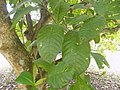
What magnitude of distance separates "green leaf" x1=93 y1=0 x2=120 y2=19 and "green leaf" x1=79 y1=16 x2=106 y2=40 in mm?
14

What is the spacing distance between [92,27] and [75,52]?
0.06 meters

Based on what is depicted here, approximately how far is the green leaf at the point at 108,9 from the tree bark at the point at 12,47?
1.16 feet

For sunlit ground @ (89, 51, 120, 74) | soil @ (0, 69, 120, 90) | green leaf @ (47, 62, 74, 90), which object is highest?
green leaf @ (47, 62, 74, 90)

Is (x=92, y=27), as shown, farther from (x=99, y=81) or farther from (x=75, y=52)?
(x=99, y=81)

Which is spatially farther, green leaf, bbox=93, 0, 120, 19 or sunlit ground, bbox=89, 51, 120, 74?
sunlit ground, bbox=89, 51, 120, 74

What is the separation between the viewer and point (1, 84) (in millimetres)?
2779

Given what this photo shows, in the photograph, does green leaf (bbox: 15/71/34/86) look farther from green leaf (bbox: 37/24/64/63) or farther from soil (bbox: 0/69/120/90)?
soil (bbox: 0/69/120/90)

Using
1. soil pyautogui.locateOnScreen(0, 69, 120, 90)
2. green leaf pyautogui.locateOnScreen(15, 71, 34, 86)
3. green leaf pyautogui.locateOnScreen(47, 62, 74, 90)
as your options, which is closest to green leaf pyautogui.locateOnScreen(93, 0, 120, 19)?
green leaf pyautogui.locateOnScreen(47, 62, 74, 90)

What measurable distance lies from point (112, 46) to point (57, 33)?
83.1 inches

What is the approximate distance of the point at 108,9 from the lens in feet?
1.59

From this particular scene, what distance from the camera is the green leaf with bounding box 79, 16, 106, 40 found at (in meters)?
0.44

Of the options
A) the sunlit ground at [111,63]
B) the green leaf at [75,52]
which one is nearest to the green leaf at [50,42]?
the green leaf at [75,52]


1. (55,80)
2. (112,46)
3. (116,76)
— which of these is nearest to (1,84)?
(112,46)

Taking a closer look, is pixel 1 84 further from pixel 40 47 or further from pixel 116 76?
pixel 40 47
